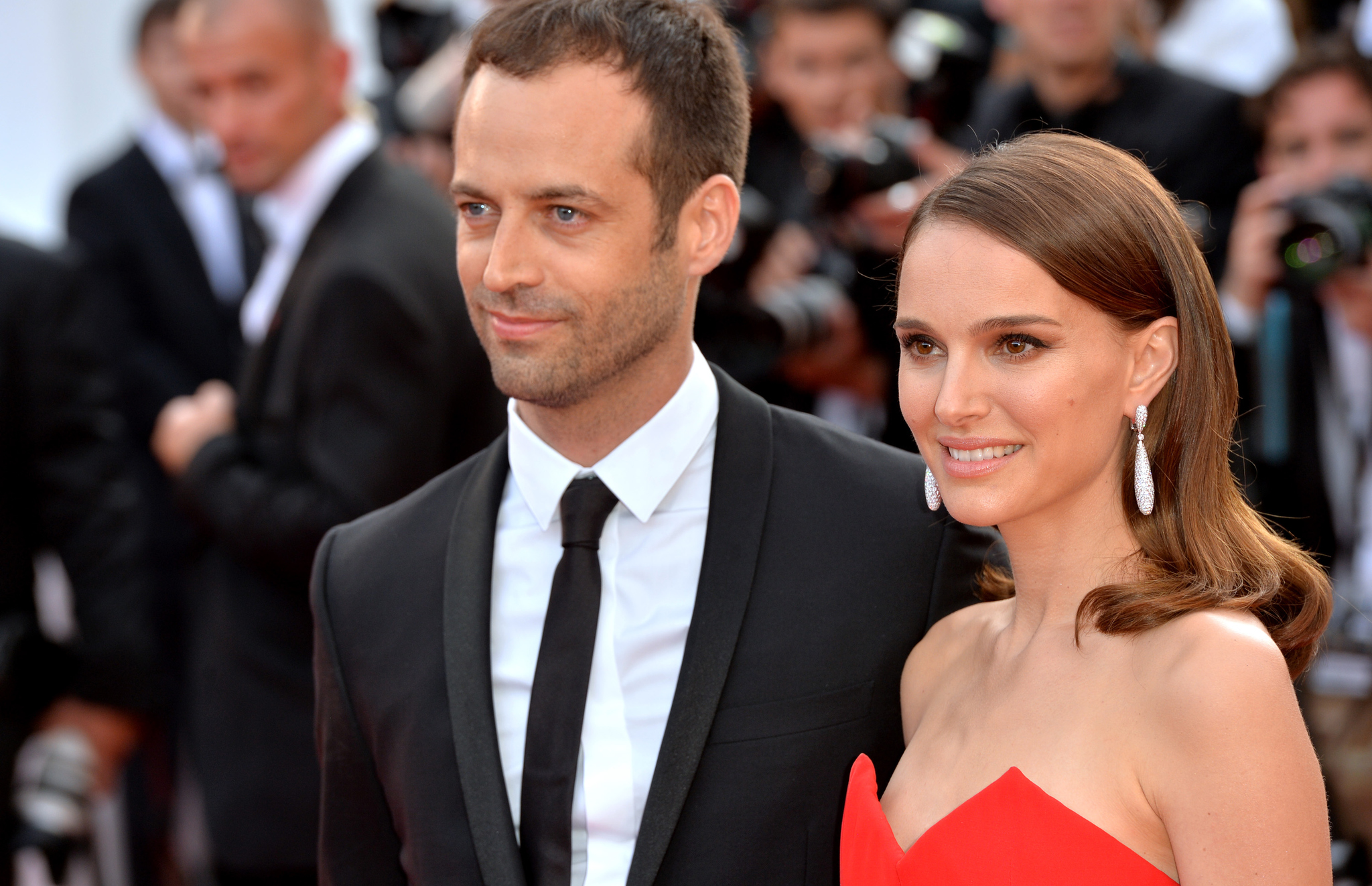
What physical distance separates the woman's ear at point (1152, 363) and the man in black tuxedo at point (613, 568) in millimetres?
318

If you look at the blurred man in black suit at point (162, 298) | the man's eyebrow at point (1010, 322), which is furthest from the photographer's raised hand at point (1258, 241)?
the blurred man in black suit at point (162, 298)

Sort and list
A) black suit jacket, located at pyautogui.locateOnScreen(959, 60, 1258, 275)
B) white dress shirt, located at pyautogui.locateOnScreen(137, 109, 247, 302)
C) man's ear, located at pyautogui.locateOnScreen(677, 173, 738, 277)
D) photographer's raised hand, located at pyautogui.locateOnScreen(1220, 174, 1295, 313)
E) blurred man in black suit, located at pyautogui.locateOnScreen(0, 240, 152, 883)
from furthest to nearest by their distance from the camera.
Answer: white dress shirt, located at pyautogui.locateOnScreen(137, 109, 247, 302) → black suit jacket, located at pyautogui.locateOnScreen(959, 60, 1258, 275) → photographer's raised hand, located at pyautogui.locateOnScreen(1220, 174, 1295, 313) → blurred man in black suit, located at pyautogui.locateOnScreen(0, 240, 152, 883) → man's ear, located at pyautogui.locateOnScreen(677, 173, 738, 277)

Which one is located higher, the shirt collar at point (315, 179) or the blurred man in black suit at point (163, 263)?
the shirt collar at point (315, 179)

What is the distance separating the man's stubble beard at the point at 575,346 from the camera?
183 centimetres

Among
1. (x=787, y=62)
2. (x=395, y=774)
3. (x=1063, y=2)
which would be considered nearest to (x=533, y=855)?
(x=395, y=774)

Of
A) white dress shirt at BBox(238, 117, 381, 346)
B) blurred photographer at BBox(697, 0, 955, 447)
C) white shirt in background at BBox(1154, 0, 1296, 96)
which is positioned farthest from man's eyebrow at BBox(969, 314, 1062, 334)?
white shirt in background at BBox(1154, 0, 1296, 96)

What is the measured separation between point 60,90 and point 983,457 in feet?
26.4

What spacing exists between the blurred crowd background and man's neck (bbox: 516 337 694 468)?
26.8 inches

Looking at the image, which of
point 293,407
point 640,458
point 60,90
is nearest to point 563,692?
point 640,458

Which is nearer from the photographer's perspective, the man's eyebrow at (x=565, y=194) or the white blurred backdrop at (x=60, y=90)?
the man's eyebrow at (x=565, y=194)

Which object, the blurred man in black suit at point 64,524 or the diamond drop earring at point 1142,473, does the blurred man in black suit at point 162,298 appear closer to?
the blurred man in black suit at point 64,524

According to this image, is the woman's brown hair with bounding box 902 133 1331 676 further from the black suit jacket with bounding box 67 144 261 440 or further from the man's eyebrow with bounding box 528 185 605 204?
the black suit jacket with bounding box 67 144 261 440

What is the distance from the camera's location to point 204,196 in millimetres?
4742

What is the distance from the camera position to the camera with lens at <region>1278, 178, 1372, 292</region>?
9.98ft
